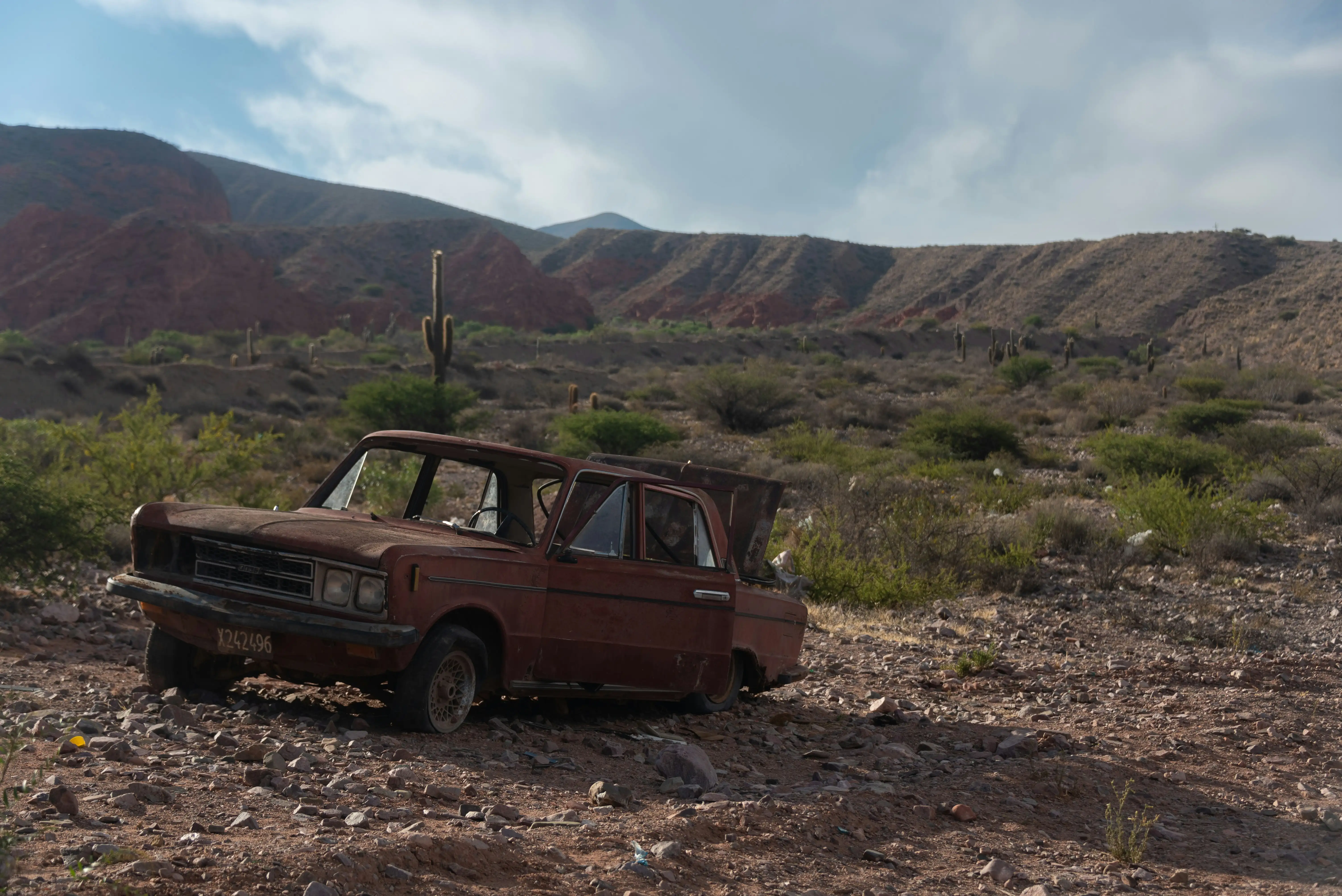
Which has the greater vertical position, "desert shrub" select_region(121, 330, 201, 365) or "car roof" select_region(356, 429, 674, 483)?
"desert shrub" select_region(121, 330, 201, 365)

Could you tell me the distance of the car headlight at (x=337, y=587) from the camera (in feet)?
17.4

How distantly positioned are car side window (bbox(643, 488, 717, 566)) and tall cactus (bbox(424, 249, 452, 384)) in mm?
21394

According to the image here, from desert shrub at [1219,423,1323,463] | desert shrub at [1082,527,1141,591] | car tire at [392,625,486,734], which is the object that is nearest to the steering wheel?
car tire at [392,625,486,734]

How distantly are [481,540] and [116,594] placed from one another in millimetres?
1863

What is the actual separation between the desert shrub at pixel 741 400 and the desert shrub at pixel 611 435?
639 centimetres

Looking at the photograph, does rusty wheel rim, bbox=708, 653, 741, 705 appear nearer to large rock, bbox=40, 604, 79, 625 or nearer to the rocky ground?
the rocky ground

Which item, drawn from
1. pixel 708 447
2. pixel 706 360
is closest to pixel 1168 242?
pixel 706 360

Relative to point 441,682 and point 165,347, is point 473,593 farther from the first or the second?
point 165,347

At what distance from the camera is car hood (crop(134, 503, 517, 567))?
5312 mm

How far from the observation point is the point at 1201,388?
3931 cm

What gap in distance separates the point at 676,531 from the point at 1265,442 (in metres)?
21.4

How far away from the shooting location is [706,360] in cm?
6588

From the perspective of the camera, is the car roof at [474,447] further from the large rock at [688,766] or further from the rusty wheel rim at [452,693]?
the large rock at [688,766]

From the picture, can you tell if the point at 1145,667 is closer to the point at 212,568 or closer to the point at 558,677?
the point at 558,677
